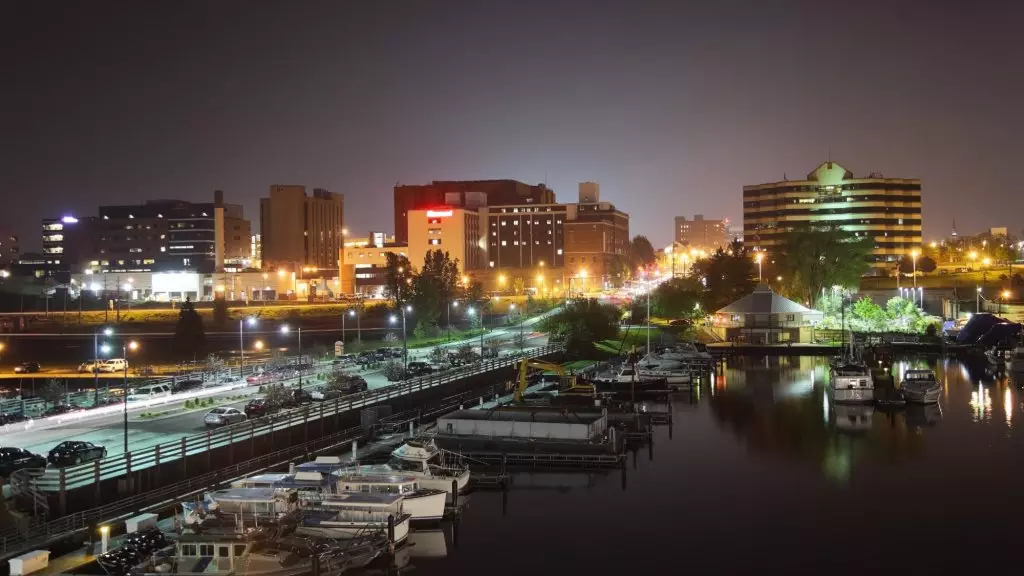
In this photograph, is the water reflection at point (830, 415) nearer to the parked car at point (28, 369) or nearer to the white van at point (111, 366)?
the white van at point (111, 366)

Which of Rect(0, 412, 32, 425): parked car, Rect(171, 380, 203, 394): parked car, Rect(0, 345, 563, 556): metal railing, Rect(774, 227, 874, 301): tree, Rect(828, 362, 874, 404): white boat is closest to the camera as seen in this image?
Rect(0, 345, 563, 556): metal railing

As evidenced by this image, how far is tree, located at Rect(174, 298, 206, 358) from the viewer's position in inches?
3216

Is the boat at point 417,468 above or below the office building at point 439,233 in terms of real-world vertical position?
below

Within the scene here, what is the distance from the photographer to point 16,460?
2741 cm

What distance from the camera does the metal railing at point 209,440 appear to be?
24.3 metres

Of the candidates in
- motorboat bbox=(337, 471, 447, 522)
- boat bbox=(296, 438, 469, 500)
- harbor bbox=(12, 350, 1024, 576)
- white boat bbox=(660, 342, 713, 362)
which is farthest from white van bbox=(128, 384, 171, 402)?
white boat bbox=(660, 342, 713, 362)

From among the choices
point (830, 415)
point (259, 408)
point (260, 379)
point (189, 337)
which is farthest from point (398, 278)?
point (259, 408)

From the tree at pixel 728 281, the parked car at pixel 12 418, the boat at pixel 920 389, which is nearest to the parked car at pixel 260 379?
the parked car at pixel 12 418

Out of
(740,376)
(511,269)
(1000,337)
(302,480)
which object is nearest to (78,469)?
(302,480)

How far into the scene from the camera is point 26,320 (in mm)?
108188

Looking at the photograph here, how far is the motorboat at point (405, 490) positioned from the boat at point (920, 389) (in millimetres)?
31921

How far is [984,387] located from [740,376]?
49.0ft

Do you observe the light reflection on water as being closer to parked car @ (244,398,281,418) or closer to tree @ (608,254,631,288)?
parked car @ (244,398,281,418)

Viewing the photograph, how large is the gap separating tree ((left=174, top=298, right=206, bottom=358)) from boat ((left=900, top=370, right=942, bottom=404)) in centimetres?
5873
